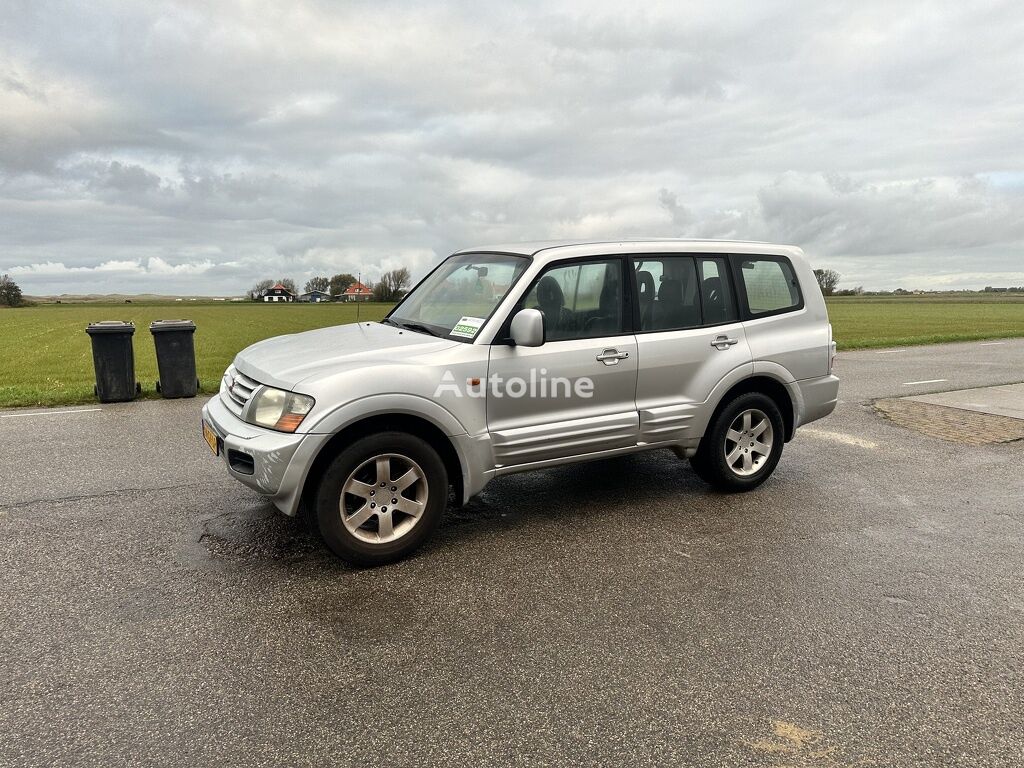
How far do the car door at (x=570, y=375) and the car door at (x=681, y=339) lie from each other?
0.47ft

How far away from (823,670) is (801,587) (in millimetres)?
873

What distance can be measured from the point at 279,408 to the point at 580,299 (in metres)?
2.04

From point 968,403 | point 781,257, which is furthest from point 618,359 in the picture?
point 968,403

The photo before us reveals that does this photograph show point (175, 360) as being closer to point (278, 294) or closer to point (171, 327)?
point (171, 327)

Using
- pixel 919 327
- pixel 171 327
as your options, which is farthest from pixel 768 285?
pixel 919 327

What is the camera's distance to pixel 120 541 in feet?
14.5

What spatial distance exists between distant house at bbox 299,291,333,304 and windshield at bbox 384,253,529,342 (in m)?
101

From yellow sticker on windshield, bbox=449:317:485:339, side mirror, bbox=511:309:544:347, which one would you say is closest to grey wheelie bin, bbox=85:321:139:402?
yellow sticker on windshield, bbox=449:317:485:339

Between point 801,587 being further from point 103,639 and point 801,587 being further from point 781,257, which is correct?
point 103,639

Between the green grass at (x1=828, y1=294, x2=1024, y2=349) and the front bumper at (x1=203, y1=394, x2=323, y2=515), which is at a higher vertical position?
the front bumper at (x1=203, y1=394, x2=323, y2=515)

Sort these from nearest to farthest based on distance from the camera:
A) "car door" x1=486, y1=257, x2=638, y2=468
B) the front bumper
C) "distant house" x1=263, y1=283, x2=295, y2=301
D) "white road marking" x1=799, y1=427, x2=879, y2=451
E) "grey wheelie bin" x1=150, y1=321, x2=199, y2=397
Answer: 1. the front bumper
2. "car door" x1=486, y1=257, x2=638, y2=468
3. "white road marking" x1=799, y1=427, x2=879, y2=451
4. "grey wheelie bin" x1=150, y1=321, x2=199, y2=397
5. "distant house" x1=263, y1=283, x2=295, y2=301

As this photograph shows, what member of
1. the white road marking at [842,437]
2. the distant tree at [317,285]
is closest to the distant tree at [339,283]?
the distant tree at [317,285]

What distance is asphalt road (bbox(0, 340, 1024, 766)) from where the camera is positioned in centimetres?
258

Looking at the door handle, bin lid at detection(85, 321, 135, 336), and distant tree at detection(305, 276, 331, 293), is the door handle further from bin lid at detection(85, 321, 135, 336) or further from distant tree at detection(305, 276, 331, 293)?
distant tree at detection(305, 276, 331, 293)
